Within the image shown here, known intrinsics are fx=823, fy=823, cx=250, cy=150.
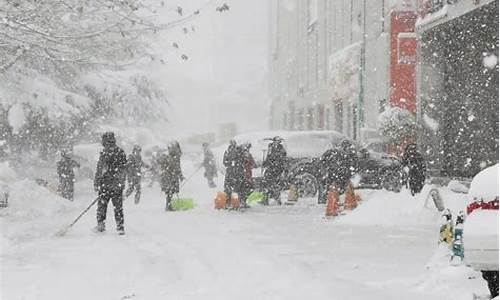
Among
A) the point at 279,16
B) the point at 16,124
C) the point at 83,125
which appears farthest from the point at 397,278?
the point at 279,16

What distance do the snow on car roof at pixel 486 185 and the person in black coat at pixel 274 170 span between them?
13682mm

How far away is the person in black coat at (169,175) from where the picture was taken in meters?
19.7

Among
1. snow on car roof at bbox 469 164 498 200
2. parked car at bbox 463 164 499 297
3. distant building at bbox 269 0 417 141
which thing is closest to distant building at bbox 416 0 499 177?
distant building at bbox 269 0 417 141

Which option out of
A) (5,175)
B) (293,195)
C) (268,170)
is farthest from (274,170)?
(5,175)

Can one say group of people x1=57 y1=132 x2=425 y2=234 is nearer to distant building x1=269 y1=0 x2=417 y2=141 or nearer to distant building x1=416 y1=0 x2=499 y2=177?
distant building x1=416 y1=0 x2=499 y2=177

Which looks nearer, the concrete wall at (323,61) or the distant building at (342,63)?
the distant building at (342,63)

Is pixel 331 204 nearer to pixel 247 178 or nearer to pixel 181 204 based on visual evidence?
pixel 247 178

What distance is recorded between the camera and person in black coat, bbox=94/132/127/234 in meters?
14.2

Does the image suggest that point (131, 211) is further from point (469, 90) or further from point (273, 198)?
point (469, 90)

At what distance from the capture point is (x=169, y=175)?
1992 centimetres

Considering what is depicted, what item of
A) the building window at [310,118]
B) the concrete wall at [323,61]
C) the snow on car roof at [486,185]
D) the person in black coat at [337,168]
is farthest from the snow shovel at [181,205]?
the building window at [310,118]

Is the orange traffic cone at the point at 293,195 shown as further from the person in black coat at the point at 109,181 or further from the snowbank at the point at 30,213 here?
the person in black coat at the point at 109,181

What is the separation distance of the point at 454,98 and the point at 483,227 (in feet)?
58.4

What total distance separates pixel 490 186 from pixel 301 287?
108 inches
